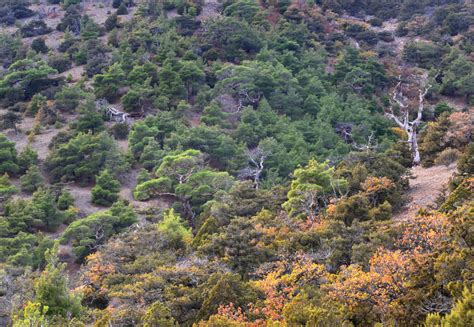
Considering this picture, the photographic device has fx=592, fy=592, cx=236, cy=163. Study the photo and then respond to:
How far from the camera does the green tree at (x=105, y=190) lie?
34469mm

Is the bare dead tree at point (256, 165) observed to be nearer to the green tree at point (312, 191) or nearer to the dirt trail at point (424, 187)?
the green tree at point (312, 191)

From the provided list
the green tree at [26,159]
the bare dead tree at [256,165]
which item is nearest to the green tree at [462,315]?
the bare dead tree at [256,165]

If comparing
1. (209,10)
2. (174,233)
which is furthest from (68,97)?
(174,233)

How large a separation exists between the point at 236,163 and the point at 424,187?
14990mm

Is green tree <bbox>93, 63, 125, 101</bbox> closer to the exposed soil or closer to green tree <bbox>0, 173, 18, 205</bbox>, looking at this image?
green tree <bbox>0, 173, 18, 205</bbox>

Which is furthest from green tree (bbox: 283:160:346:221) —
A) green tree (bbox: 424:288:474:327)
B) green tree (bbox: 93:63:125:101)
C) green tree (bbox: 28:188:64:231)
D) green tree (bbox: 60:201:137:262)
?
green tree (bbox: 93:63:125:101)

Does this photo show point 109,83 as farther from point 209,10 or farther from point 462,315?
point 462,315

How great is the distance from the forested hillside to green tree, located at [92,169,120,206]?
140 mm

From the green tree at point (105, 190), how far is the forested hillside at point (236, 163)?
0.14 metres

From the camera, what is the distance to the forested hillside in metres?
15.4

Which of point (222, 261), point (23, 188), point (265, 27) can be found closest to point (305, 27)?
point (265, 27)

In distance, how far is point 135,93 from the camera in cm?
4312

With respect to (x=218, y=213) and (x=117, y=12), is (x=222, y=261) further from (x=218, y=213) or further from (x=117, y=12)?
(x=117, y=12)

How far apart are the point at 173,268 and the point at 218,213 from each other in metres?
6.52
